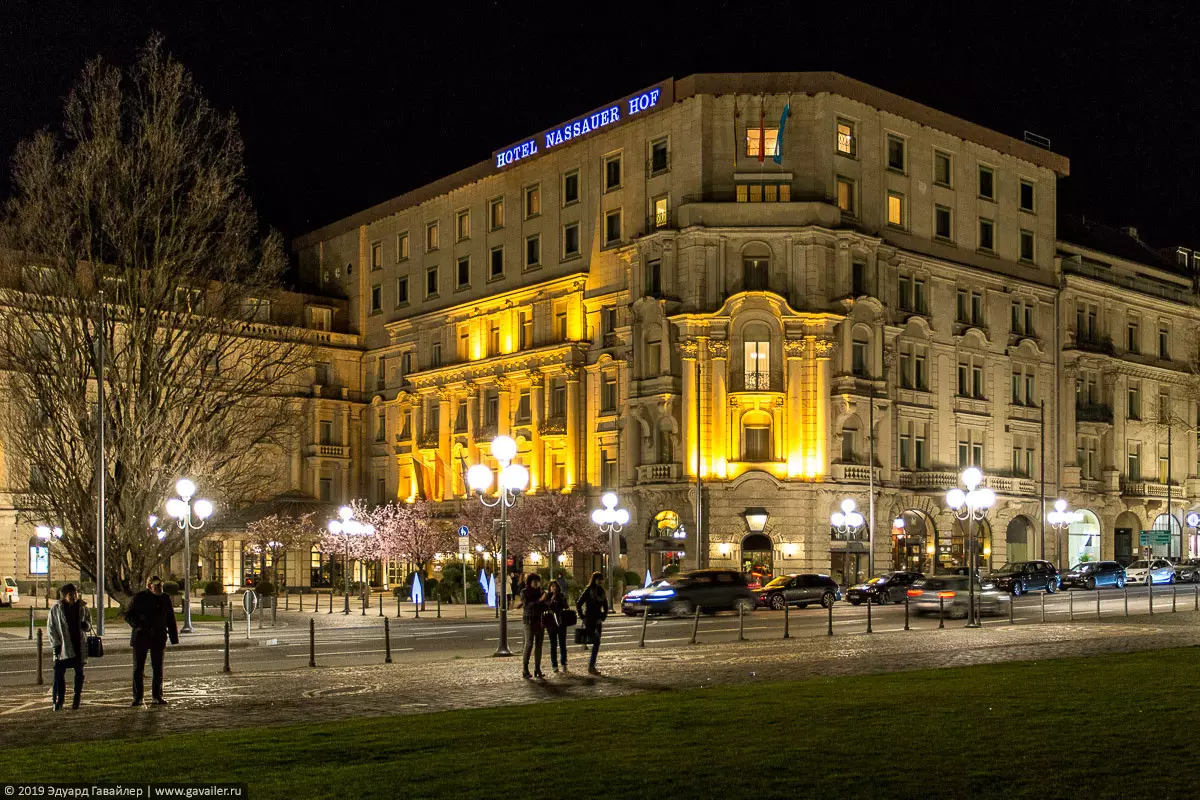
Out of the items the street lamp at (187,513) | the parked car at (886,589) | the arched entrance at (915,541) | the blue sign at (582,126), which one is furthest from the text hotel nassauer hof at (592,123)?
the street lamp at (187,513)

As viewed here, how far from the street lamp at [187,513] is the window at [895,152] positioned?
42.5 m

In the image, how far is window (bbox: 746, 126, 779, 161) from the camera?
68.9 meters

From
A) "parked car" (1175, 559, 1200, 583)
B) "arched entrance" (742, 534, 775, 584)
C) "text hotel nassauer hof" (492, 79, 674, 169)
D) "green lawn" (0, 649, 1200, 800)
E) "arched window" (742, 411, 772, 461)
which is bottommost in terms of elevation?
"parked car" (1175, 559, 1200, 583)

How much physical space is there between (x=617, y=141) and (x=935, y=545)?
2759 centimetres

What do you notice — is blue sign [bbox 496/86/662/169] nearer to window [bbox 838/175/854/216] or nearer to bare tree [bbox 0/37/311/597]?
window [bbox 838/175/854/216]

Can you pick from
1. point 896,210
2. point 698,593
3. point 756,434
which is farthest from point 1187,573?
point 698,593

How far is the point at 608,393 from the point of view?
74.7m

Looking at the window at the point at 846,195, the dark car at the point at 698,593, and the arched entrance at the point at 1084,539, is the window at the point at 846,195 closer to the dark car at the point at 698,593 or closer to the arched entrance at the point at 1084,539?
the arched entrance at the point at 1084,539

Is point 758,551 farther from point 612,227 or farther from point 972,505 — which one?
point 972,505

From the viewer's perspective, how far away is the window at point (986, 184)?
78.5 meters

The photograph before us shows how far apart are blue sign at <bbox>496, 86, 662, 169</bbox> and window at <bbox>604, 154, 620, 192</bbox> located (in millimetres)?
1844

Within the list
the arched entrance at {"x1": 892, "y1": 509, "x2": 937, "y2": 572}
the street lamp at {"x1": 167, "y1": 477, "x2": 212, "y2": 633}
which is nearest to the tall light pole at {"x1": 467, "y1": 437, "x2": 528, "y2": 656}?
the street lamp at {"x1": 167, "y1": 477, "x2": 212, "y2": 633}

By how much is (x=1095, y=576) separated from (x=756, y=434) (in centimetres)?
1833

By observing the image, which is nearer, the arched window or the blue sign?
the arched window
